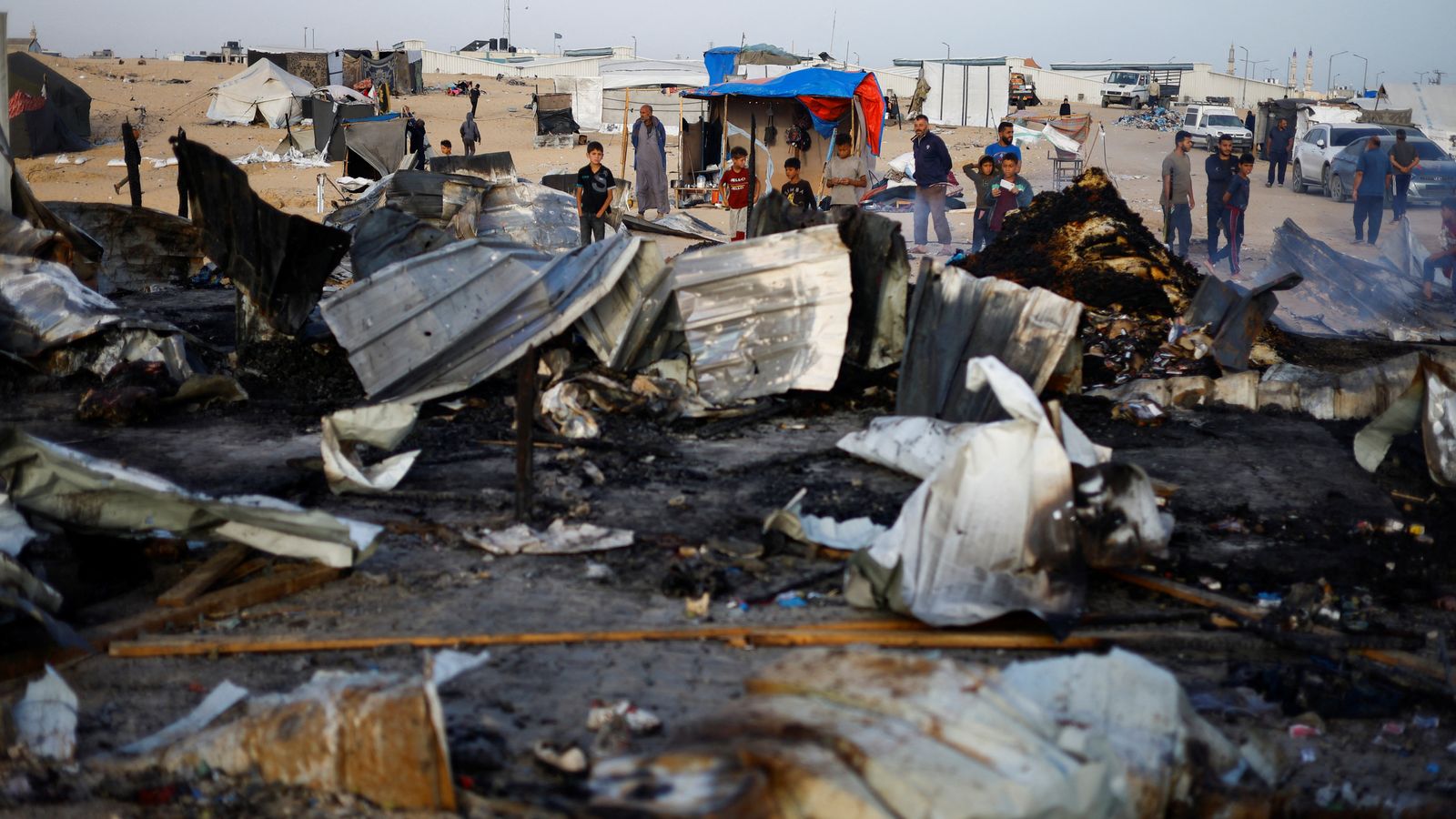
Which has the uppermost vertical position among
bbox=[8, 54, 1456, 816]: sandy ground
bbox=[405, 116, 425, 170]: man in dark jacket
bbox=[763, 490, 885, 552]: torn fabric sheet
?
bbox=[405, 116, 425, 170]: man in dark jacket

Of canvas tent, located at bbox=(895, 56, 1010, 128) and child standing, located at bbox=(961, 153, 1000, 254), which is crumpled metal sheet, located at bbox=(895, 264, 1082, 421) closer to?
child standing, located at bbox=(961, 153, 1000, 254)

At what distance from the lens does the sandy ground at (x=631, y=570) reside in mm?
3705

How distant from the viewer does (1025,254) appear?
10.3 metres

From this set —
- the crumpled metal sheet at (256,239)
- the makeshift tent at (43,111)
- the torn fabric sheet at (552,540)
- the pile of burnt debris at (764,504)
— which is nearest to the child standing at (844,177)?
the pile of burnt debris at (764,504)

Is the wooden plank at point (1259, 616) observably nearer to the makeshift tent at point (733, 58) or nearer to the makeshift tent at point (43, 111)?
the makeshift tent at point (733, 58)

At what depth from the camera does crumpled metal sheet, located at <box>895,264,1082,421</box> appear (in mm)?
7367

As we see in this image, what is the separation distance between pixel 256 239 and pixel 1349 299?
987cm

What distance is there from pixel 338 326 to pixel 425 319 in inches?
21.7

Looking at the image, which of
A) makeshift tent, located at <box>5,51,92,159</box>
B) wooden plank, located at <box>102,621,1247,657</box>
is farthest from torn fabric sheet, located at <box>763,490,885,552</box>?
makeshift tent, located at <box>5,51,92,159</box>

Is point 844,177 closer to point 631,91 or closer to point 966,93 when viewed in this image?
point 631,91

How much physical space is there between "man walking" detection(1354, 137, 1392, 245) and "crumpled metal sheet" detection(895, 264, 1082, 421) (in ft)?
31.1

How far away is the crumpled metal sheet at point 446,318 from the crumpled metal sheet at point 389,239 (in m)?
1.25

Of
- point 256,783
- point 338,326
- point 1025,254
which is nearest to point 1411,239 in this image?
point 1025,254

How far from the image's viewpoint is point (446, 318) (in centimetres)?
779
